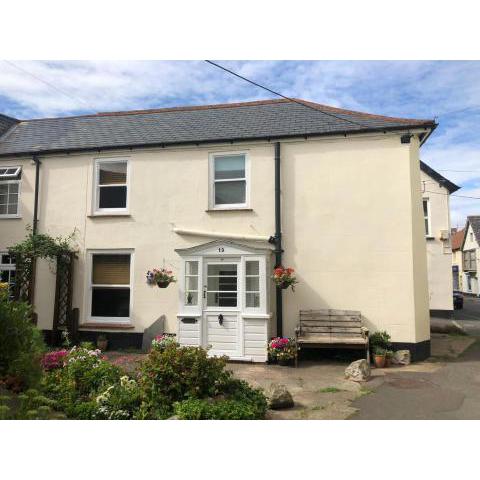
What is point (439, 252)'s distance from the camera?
1905 cm

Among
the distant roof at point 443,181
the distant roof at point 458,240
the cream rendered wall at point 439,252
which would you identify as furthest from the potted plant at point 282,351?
the distant roof at point 458,240

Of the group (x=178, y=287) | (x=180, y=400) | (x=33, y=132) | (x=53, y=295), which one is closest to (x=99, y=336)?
(x=53, y=295)

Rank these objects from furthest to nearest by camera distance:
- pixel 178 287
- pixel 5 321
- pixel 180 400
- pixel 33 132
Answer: pixel 33 132, pixel 178 287, pixel 180 400, pixel 5 321

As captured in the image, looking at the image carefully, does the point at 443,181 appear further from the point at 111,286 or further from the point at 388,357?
the point at 111,286

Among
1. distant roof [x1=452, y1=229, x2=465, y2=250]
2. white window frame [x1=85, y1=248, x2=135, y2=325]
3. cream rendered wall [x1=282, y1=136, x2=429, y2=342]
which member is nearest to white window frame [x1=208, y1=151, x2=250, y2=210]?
cream rendered wall [x1=282, y1=136, x2=429, y2=342]

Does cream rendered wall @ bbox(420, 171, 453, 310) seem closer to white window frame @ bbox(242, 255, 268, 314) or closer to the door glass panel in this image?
white window frame @ bbox(242, 255, 268, 314)

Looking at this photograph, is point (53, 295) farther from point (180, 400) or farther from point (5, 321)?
point (180, 400)

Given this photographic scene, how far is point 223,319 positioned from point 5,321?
530 centimetres

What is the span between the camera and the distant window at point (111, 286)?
11398 mm

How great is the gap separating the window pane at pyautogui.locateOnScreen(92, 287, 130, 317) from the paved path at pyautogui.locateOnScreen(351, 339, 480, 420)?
7097 mm

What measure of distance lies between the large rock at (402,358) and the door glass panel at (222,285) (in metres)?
3.90

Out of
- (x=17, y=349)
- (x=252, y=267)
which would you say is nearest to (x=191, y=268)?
(x=252, y=267)

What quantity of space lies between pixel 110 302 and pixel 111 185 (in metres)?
3.37

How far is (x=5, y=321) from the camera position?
5.13m
